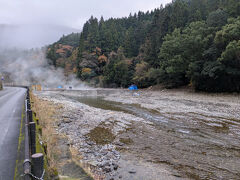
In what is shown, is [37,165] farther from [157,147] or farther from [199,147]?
[199,147]

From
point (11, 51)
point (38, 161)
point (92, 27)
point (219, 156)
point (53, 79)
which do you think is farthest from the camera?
point (11, 51)

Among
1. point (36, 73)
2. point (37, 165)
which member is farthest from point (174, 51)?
point (36, 73)

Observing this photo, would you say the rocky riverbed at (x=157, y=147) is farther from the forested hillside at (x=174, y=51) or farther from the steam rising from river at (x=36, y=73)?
the steam rising from river at (x=36, y=73)

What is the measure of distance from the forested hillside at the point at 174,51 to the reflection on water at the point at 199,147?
1480cm

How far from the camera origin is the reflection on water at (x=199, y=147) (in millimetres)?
6336

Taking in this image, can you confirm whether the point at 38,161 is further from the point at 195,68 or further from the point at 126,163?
the point at 195,68

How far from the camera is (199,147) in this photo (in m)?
8.40

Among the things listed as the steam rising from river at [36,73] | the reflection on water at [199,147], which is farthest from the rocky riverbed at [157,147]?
the steam rising from river at [36,73]

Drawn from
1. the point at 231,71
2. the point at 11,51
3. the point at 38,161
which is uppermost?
the point at 11,51

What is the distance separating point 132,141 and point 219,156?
4017mm

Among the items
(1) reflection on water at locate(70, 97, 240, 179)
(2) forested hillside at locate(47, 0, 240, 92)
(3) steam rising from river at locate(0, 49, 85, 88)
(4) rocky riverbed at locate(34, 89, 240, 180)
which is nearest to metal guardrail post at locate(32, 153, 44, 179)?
(4) rocky riverbed at locate(34, 89, 240, 180)

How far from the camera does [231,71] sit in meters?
24.5

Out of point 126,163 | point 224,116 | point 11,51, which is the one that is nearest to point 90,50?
point 224,116

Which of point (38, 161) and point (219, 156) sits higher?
point (38, 161)
